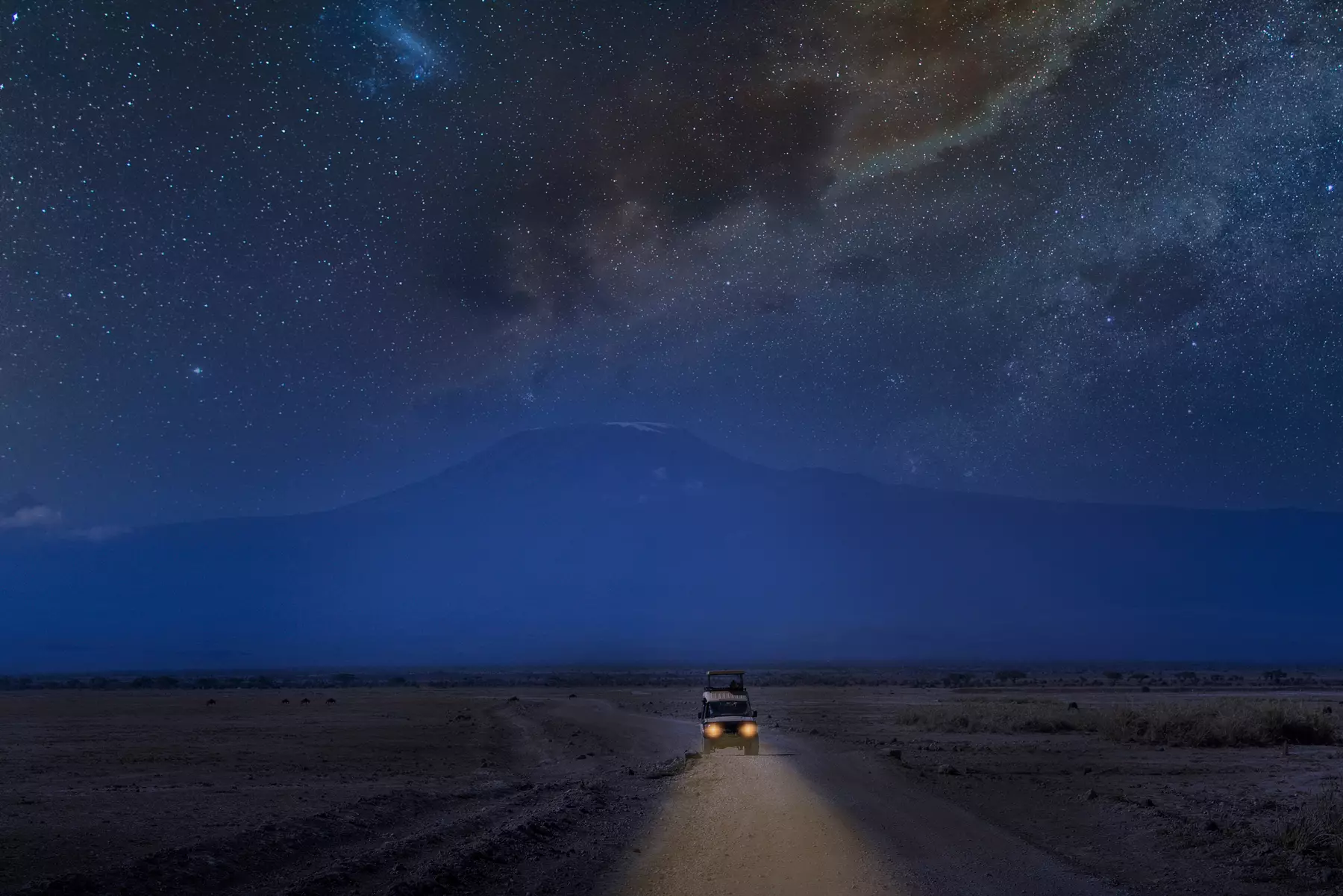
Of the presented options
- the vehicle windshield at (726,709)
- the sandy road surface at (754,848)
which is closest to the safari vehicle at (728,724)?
the vehicle windshield at (726,709)

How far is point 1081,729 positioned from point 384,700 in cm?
5405

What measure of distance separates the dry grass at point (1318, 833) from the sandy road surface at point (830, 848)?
12.9ft

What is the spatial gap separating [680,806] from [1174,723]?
25.3m

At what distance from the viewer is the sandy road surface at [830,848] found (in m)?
12.1

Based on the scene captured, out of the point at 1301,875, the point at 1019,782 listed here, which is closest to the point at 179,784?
the point at 1019,782

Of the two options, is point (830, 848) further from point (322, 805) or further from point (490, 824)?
point (322, 805)

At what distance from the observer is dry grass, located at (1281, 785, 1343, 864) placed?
47.1 ft

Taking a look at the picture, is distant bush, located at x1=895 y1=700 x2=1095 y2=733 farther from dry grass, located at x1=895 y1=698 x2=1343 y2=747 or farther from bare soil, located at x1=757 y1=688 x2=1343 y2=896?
bare soil, located at x1=757 y1=688 x2=1343 y2=896

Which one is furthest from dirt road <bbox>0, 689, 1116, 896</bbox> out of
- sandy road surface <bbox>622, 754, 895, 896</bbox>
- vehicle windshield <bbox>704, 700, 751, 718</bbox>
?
vehicle windshield <bbox>704, 700, 751, 718</bbox>

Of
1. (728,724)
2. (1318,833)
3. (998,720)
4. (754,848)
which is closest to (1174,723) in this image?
(998,720)

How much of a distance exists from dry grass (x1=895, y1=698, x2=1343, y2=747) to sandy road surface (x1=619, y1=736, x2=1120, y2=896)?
18234mm

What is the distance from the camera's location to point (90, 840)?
1533 cm

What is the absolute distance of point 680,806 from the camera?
63.2ft

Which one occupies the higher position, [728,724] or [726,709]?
[726,709]
